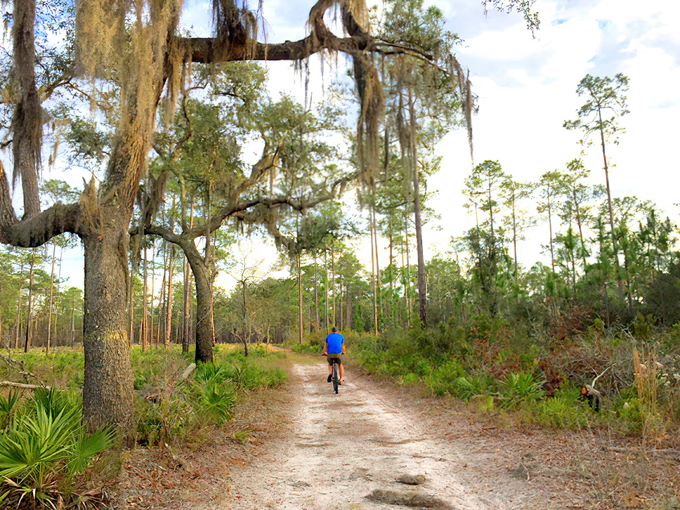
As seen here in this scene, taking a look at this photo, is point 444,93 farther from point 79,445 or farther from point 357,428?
point 79,445

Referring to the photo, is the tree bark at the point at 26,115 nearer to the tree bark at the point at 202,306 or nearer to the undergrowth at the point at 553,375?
the tree bark at the point at 202,306

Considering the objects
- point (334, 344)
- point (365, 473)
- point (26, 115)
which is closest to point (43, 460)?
point (365, 473)

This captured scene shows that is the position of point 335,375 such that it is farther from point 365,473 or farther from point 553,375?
point 365,473

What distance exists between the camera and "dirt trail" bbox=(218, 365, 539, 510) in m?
3.77

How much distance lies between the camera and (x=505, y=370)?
26.8 ft

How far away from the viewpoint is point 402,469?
15.0 feet

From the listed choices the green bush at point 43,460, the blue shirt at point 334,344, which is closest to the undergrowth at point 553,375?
the blue shirt at point 334,344

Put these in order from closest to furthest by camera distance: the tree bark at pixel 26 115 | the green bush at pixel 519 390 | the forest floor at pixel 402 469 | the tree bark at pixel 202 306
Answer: the forest floor at pixel 402 469, the tree bark at pixel 26 115, the green bush at pixel 519 390, the tree bark at pixel 202 306

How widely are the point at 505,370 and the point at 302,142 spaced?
8.60 metres

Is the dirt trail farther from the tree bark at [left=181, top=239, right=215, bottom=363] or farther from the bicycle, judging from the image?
the tree bark at [left=181, top=239, right=215, bottom=363]

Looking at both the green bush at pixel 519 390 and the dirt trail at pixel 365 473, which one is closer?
the dirt trail at pixel 365 473

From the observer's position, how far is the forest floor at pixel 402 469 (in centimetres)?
368

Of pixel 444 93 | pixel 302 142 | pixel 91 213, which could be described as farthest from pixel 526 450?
pixel 302 142

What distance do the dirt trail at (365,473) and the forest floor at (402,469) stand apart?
0.01m
